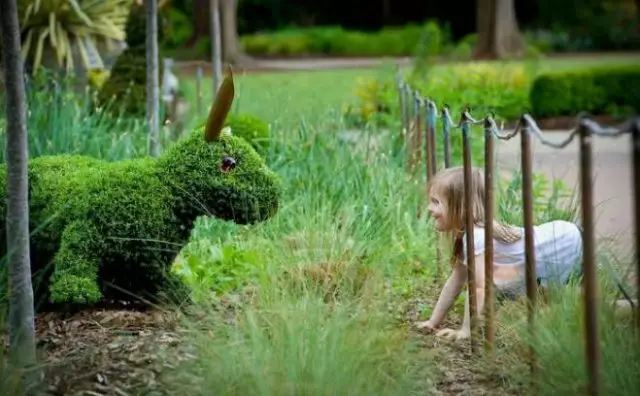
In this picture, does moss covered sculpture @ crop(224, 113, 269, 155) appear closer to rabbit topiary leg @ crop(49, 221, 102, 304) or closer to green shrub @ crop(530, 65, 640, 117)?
rabbit topiary leg @ crop(49, 221, 102, 304)

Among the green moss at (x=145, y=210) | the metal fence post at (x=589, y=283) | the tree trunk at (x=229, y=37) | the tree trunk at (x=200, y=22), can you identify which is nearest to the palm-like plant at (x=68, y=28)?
the green moss at (x=145, y=210)

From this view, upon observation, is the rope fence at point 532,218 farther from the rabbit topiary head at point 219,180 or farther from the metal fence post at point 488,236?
the rabbit topiary head at point 219,180

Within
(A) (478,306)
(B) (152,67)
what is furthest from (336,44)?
(A) (478,306)

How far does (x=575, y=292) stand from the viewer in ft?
15.9

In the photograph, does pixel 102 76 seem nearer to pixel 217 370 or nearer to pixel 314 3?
pixel 217 370

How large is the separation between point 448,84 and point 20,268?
1352cm

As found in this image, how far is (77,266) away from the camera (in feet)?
18.1

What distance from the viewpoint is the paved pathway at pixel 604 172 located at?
28.6 ft

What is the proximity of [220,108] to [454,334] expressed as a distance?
1378mm

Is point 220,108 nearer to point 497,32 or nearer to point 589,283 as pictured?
point 589,283

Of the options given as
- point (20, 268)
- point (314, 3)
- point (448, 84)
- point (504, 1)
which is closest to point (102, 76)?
point (448, 84)

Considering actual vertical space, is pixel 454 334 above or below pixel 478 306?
below

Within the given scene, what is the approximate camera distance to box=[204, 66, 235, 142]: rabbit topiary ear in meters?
5.25

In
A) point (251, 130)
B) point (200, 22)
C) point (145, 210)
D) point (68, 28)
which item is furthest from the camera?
point (200, 22)
